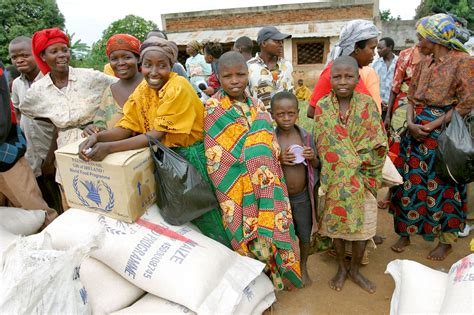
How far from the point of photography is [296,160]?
2215 millimetres

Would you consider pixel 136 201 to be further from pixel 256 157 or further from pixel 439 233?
pixel 439 233

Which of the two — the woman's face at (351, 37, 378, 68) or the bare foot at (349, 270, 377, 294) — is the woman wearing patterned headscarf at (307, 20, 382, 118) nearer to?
the woman's face at (351, 37, 378, 68)

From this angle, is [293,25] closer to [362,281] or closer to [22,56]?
[22,56]

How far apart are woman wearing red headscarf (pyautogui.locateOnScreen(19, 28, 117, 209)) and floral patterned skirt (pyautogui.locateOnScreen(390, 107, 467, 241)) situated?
241 centimetres

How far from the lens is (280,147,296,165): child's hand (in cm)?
221

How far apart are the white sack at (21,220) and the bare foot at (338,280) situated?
2.12m

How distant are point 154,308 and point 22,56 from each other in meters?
2.37

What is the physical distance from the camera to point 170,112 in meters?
1.93

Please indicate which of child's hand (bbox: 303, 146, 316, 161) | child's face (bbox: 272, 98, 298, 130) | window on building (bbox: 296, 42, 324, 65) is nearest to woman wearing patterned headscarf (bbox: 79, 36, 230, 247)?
child's face (bbox: 272, 98, 298, 130)

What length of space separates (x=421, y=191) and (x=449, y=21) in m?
1.23

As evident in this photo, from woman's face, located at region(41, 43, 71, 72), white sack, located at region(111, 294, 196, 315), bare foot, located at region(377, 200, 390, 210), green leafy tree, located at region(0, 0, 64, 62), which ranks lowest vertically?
bare foot, located at region(377, 200, 390, 210)

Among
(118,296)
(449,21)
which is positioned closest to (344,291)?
(118,296)

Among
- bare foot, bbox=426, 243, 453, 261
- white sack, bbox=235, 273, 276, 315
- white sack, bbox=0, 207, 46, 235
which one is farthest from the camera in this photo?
bare foot, bbox=426, 243, 453, 261

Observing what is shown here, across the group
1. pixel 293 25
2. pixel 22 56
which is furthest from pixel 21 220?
pixel 293 25
